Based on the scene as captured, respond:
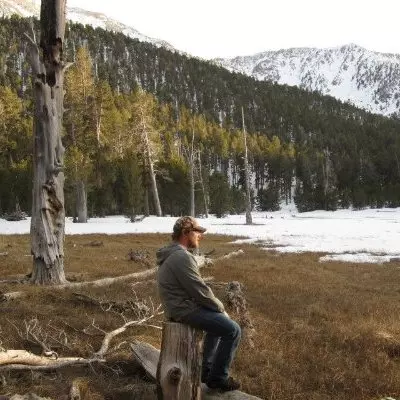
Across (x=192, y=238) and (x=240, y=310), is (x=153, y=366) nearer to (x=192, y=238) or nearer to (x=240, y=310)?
(x=192, y=238)

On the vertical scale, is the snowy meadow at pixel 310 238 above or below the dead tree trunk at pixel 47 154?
below

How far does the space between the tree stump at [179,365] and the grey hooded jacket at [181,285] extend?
9.6 inches

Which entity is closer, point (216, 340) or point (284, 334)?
point (216, 340)

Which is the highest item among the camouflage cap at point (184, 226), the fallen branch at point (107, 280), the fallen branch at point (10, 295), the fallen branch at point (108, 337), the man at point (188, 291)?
the camouflage cap at point (184, 226)

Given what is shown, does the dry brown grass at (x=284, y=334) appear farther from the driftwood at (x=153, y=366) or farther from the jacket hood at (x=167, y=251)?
the jacket hood at (x=167, y=251)

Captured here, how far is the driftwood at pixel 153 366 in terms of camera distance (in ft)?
19.3

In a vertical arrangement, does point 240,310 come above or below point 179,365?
below

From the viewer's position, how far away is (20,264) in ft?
52.0

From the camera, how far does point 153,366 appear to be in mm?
6441

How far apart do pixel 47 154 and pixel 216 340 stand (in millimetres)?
7399

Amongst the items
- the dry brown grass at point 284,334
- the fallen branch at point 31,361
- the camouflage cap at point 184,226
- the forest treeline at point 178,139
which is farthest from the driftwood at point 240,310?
the forest treeline at point 178,139

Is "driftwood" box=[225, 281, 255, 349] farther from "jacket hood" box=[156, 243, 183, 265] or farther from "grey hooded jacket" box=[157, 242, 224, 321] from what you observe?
"jacket hood" box=[156, 243, 183, 265]

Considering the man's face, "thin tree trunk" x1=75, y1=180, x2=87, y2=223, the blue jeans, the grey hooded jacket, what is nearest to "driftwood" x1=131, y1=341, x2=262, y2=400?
the blue jeans

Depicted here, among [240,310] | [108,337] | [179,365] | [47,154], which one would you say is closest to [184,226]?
[179,365]
